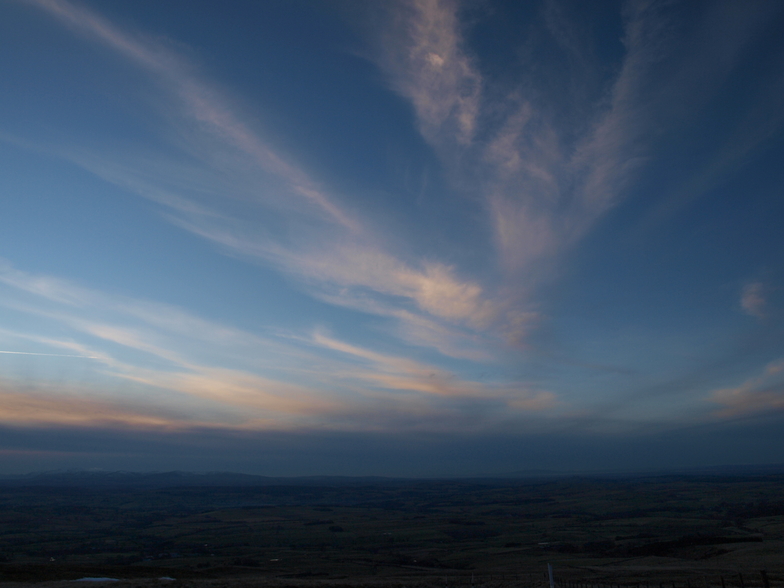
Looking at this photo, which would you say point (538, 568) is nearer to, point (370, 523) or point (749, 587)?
point (749, 587)

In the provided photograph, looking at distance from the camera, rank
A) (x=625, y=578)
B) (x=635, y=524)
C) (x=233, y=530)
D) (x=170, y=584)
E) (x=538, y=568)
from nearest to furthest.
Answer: (x=170, y=584) < (x=625, y=578) < (x=538, y=568) < (x=635, y=524) < (x=233, y=530)

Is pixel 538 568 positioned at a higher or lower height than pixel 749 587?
lower

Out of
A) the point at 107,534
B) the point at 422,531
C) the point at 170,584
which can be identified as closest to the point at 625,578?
the point at 170,584

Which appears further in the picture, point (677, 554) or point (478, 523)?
point (478, 523)

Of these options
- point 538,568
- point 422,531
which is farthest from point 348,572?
point 422,531

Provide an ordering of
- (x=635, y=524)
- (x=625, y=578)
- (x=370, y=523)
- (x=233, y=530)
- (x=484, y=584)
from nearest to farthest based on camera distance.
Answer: (x=484, y=584)
(x=625, y=578)
(x=635, y=524)
(x=233, y=530)
(x=370, y=523)

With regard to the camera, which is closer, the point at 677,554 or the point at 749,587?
the point at 749,587

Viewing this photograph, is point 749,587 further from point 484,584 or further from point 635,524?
point 635,524

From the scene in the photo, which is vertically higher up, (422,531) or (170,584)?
(170,584)

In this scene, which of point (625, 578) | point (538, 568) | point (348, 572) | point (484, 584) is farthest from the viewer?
point (348, 572)
